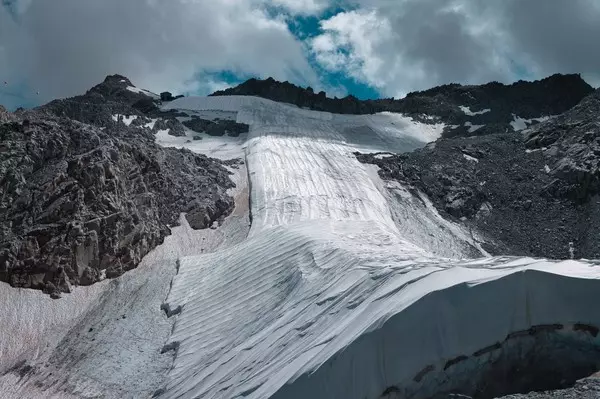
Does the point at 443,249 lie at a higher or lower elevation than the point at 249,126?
lower

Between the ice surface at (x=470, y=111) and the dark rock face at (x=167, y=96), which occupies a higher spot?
the dark rock face at (x=167, y=96)

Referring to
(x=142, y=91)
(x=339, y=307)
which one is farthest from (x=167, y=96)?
(x=339, y=307)

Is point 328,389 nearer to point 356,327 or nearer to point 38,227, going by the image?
point 356,327

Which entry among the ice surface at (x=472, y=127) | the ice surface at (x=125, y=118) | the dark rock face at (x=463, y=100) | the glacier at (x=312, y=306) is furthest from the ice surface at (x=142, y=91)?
the glacier at (x=312, y=306)

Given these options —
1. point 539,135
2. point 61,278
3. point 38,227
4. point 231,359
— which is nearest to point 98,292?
point 61,278

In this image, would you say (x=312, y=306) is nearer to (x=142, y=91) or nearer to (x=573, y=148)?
(x=573, y=148)

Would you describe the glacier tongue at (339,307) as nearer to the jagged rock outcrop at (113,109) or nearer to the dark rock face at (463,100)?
the jagged rock outcrop at (113,109)
